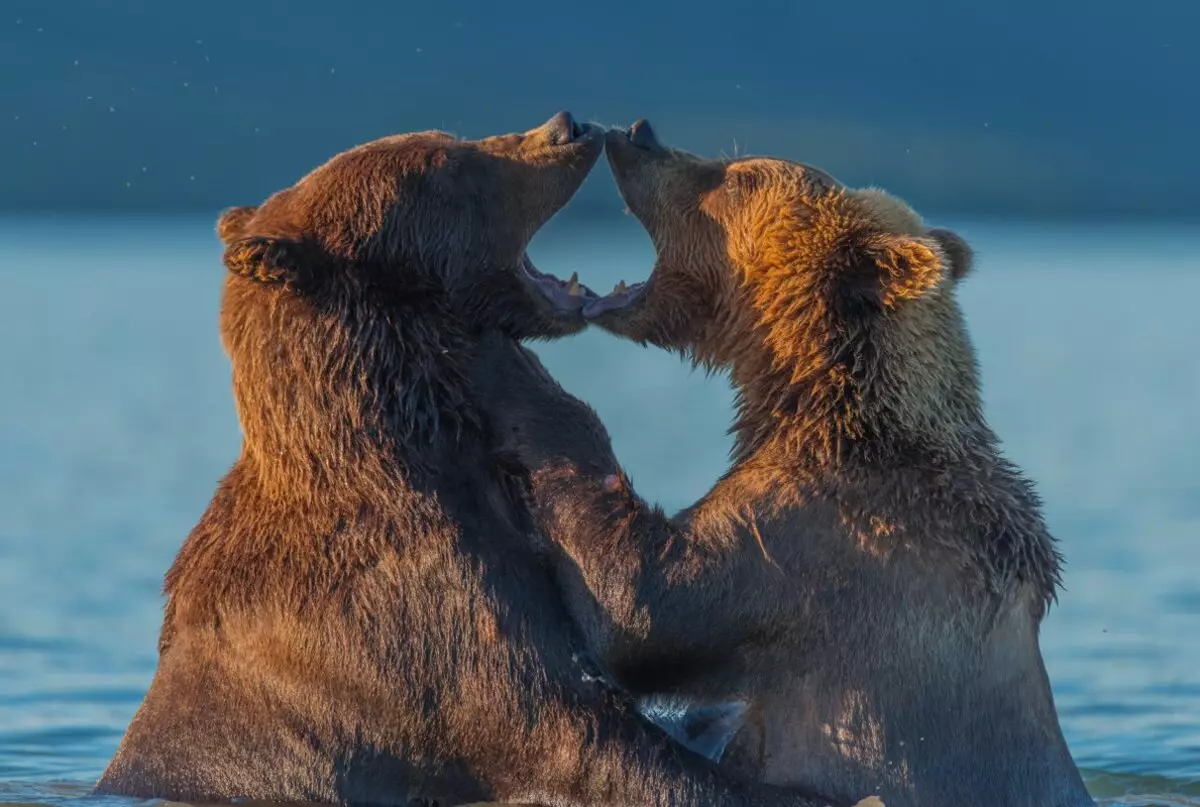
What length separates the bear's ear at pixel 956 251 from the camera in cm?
1026

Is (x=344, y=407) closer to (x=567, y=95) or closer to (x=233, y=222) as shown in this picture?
(x=233, y=222)

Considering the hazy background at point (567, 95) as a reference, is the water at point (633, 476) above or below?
below

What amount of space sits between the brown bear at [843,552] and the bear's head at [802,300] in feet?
0.04

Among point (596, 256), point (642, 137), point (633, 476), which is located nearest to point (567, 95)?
point (596, 256)

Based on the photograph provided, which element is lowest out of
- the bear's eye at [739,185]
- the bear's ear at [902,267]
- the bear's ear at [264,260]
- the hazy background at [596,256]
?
the bear's ear at [264,260]

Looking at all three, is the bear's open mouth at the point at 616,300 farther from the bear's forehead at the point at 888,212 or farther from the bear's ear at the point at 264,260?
the bear's ear at the point at 264,260

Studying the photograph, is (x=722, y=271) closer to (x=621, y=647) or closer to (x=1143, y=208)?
(x=621, y=647)

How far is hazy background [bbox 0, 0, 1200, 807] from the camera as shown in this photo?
1556 cm

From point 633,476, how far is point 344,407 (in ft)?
42.9

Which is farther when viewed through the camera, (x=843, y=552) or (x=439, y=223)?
(x=439, y=223)

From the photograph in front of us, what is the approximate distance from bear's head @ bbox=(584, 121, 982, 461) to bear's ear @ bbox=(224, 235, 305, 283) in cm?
154

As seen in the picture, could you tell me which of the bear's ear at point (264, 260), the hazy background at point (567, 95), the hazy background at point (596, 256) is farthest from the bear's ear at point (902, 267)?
the hazy background at point (567, 95)

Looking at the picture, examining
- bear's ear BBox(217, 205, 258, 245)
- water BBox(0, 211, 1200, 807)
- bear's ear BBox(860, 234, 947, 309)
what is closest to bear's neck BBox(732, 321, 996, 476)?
bear's ear BBox(860, 234, 947, 309)

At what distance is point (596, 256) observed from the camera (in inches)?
2653
